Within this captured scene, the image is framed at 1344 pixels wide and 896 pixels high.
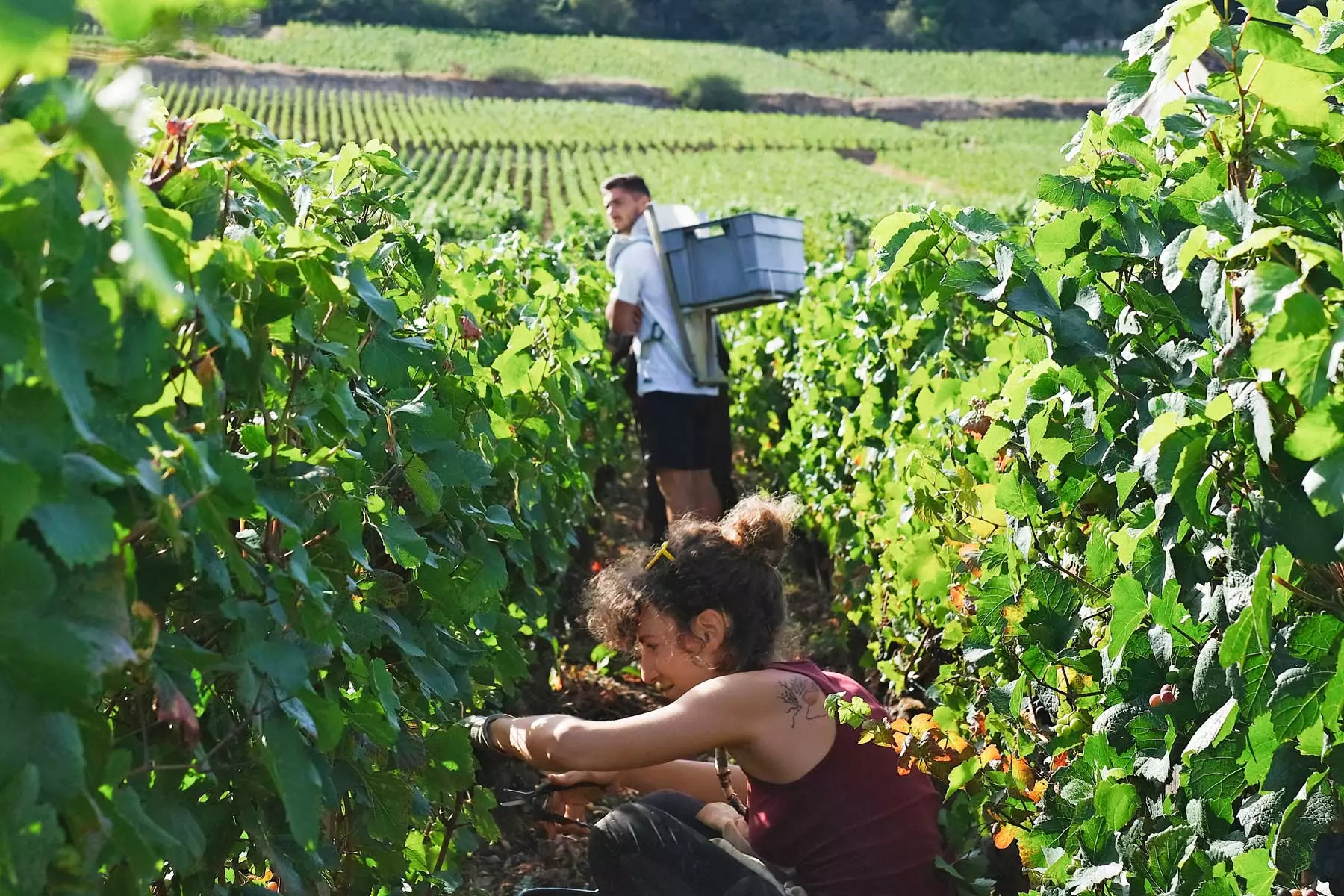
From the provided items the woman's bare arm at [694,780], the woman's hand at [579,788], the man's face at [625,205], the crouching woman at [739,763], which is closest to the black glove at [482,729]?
the crouching woman at [739,763]

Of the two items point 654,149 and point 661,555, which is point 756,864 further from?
point 654,149

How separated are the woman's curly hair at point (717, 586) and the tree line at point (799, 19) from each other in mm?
92174

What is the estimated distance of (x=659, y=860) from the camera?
2.55m

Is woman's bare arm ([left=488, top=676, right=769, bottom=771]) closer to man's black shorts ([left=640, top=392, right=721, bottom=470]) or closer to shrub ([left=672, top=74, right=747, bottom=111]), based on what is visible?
man's black shorts ([left=640, top=392, right=721, bottom=470])

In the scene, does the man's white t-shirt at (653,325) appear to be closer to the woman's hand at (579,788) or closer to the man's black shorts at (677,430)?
the man's black shorts at (677,430)

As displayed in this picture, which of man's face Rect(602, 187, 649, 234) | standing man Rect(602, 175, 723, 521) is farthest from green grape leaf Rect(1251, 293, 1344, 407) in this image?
man's face Rect(602, 187, 649, 234)

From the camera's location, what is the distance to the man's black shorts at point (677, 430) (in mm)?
6301

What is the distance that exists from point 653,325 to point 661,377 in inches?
9.9

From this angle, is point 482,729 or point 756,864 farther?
point 482,729

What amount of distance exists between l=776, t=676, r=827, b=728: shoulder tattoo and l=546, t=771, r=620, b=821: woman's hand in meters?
0.41

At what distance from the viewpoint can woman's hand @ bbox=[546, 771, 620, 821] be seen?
9.08 ft

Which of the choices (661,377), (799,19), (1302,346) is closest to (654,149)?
(799,19)

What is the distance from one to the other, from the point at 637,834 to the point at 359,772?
2.66ft

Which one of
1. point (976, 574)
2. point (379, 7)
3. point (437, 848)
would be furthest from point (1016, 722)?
point (379, 7)
